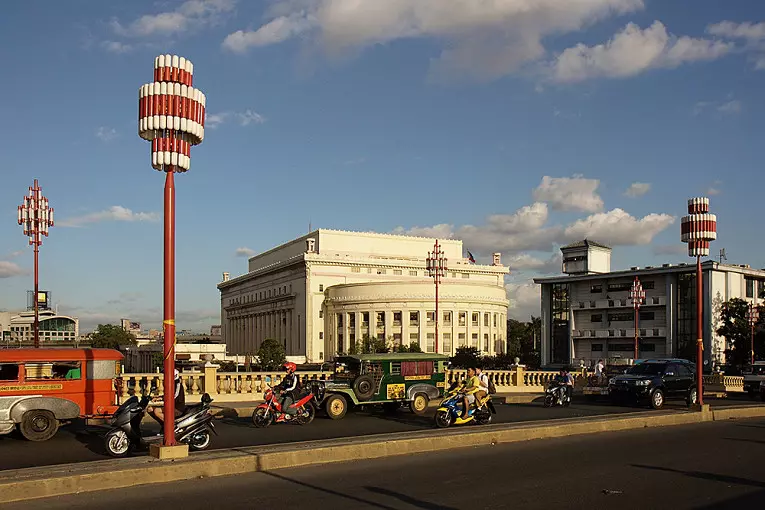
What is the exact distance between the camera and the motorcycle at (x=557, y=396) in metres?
29.8

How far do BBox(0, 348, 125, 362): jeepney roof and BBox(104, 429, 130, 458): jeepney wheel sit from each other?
443 cm

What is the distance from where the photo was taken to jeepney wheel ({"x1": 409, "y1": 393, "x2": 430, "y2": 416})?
24906 mm

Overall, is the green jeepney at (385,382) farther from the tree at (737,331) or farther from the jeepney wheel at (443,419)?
the tree at (737,331)

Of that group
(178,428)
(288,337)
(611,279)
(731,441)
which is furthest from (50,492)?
(288,337)

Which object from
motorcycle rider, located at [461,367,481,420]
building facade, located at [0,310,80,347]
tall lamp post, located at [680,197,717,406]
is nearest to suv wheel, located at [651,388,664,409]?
Result: tall lamp post, located at [680,197,717,406]

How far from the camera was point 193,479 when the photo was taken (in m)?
13.2

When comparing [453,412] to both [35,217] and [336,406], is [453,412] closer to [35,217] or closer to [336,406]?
[336,406]

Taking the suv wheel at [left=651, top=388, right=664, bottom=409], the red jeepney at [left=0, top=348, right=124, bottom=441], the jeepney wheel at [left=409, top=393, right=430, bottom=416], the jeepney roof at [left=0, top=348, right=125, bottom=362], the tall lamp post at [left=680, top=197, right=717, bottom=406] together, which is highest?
the tall lamp post at [left=680, top=197, right=717, bottom=406]

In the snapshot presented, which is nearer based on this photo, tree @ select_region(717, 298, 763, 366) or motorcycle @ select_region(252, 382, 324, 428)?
motorcycle @ select_region(252, 382, 324, 428)

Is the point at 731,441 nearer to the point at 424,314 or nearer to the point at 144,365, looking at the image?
the point at 424,314

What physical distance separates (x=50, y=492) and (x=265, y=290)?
485ft

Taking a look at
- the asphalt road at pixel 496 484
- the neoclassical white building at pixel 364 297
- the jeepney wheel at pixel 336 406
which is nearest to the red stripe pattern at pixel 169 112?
the asphalt road at pixel 496 484

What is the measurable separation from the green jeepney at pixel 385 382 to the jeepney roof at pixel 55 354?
657cm

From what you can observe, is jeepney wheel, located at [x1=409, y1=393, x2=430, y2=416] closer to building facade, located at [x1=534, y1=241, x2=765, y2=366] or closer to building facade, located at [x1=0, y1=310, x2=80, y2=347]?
building facade, located at [x1=534, y1=241, x2=765, y2=366]
